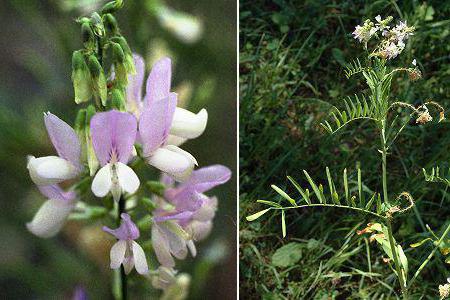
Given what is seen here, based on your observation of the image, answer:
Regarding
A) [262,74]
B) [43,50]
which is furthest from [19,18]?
[262,74]

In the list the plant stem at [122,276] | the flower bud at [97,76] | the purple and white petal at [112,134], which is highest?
the flower bud at [97,76]

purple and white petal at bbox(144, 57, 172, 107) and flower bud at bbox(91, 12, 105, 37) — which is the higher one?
flower bud at bbox(91, 12, 105, 37)

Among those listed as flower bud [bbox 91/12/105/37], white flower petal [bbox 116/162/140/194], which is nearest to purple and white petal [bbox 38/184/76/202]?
white flower petal [bbox 116/162/140/194]

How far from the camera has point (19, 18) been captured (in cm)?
127

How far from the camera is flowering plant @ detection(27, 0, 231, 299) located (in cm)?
114

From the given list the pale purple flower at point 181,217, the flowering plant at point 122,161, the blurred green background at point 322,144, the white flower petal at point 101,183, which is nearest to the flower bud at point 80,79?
the flowering plant at point 122,161

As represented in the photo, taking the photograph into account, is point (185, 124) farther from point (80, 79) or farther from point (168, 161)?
point (80, 79)

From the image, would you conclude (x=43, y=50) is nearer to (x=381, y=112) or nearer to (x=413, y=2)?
(x=381, y=112)

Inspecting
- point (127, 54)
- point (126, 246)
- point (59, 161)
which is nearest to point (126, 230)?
point (126, 246)

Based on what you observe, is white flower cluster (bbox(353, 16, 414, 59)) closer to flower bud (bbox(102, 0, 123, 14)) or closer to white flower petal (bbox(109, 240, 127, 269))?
flower bud (bbox(102, 0, 123, 14))

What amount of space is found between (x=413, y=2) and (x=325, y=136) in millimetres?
317

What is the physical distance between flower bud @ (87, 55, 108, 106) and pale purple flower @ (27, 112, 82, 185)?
2.8 inches

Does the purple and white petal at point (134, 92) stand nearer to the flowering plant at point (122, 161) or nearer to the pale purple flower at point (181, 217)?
the flowering plant at point (122, 161)

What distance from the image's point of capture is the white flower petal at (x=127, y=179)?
3.68 ft
